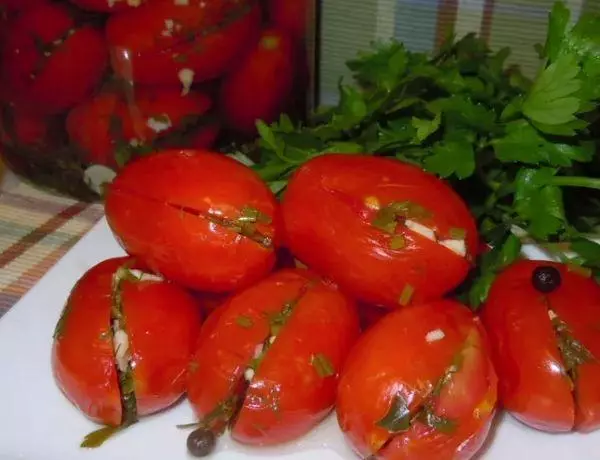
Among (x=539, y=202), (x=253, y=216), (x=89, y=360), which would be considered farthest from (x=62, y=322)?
(x=539, y=202)

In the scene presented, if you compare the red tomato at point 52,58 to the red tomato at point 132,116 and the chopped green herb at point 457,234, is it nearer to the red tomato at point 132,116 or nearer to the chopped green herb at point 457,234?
the red tomato at point 132,116

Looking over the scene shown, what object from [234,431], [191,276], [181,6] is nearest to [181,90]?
[181,6]

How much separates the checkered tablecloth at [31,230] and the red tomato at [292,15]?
263 millimetres

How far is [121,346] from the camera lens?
0.52m

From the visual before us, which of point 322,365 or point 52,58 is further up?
point 52,58

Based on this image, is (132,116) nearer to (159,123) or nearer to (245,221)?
(159,123)

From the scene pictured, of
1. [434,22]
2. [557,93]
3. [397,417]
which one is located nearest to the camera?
Answer: [397,417]

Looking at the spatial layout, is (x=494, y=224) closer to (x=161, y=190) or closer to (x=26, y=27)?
(x=161, y=190)

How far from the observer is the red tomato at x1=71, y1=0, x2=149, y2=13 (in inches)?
26.3

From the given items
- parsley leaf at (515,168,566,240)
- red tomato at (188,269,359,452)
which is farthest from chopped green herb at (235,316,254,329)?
parsley leaf at (515,168,566,240)

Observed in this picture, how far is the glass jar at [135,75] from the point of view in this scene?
2.25ft

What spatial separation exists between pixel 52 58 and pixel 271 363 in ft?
1.23

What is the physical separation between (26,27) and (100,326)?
321 mm

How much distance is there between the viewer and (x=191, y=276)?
0.57 meters
